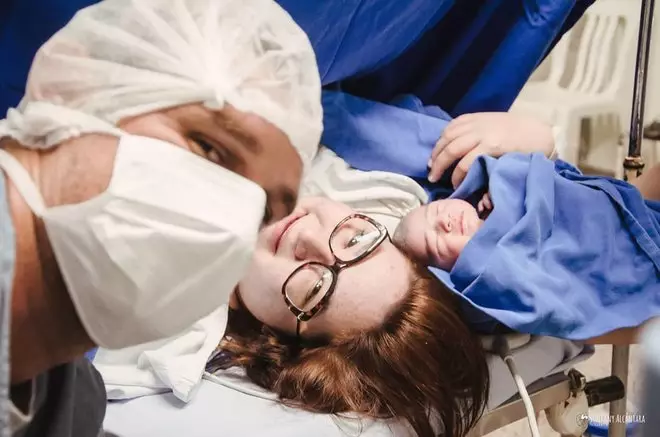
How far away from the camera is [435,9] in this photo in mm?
927

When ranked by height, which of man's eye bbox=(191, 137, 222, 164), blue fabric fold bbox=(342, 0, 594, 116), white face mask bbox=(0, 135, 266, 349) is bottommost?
blue fabric fold bbox=(342, 0, 594, 116)

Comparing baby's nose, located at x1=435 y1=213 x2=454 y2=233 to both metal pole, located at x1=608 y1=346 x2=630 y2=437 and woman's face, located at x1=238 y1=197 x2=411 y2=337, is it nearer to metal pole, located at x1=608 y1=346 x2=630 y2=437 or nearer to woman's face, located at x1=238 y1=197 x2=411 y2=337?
woman's face, located at x1=238 y1=197 x2=411 y2=337

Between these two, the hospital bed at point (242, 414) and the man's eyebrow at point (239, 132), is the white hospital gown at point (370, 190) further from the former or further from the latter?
the man's eyebrow at point (239, 132)

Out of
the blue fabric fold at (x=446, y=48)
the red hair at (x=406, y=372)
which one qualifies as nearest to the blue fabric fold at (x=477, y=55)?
the blue fabric fold at (x=446, y=48)

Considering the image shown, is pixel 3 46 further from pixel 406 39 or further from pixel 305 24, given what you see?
A: pixel 406 39

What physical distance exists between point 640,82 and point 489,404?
58 cm

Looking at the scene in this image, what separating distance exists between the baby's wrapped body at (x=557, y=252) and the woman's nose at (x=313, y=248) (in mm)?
152

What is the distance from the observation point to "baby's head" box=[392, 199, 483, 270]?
3.17 feet

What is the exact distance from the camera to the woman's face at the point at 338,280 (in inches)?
37.2

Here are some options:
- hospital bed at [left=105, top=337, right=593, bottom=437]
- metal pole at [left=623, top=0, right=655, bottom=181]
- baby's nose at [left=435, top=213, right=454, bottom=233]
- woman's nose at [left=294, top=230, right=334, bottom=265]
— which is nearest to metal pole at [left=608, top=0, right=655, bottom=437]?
metal pole at [left=623, top=0, right=655, bottom=181]

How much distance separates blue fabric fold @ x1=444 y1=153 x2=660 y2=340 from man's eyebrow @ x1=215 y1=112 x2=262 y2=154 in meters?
0.50

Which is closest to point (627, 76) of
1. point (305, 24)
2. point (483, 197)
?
point (483, 197)

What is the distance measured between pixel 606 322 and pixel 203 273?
0.66 meters

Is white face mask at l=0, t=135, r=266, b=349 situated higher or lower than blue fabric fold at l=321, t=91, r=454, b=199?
higher
